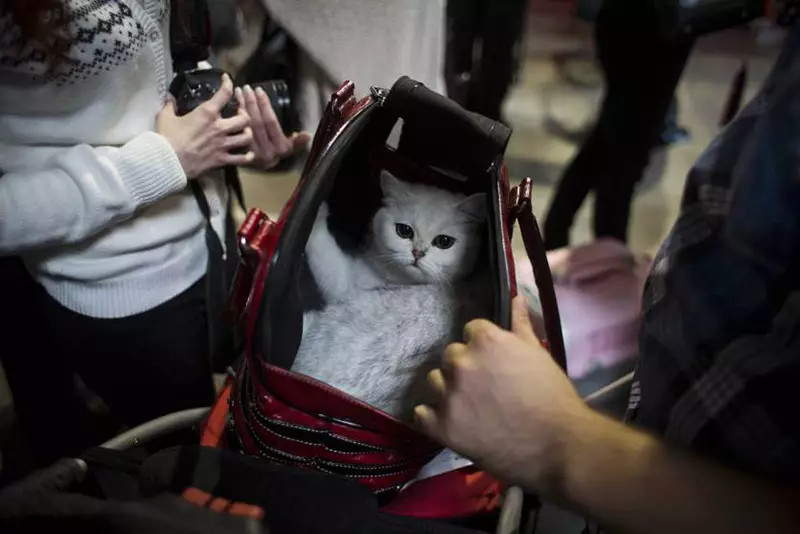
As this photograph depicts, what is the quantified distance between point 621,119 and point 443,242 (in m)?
0.67

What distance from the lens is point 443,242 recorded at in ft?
2.24

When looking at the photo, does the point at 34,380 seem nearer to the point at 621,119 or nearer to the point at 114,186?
the point at 114,186

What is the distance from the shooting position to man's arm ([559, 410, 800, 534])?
30 cm

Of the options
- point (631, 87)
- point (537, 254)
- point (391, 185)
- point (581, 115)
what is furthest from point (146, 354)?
point (581, 115)

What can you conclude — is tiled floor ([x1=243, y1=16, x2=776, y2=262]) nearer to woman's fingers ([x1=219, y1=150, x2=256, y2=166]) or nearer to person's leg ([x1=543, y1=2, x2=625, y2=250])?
person's leg ([x1=543, y1=2, x2=625, y2=250])

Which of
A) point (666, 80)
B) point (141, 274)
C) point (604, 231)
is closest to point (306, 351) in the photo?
point (141, 274)

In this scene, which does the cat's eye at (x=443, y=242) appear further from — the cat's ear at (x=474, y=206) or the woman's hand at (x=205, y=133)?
the woman's hand at (x=205, y=133)

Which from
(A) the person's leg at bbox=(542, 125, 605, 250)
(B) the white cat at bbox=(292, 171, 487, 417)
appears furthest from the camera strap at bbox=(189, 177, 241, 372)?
(A) the person's leg at bbox=(542, 125, 605, 250)

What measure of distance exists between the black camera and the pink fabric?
316 mm

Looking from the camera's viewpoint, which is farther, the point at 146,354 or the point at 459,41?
the point at 459,41

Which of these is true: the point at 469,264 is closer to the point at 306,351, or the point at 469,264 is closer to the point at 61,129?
the point at 306,351

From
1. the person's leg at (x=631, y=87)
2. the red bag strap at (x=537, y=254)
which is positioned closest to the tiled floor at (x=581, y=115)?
the person's leg at (x=631, y=87)

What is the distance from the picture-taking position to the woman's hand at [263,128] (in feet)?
2.14

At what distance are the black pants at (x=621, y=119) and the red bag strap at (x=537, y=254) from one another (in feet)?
2.32
